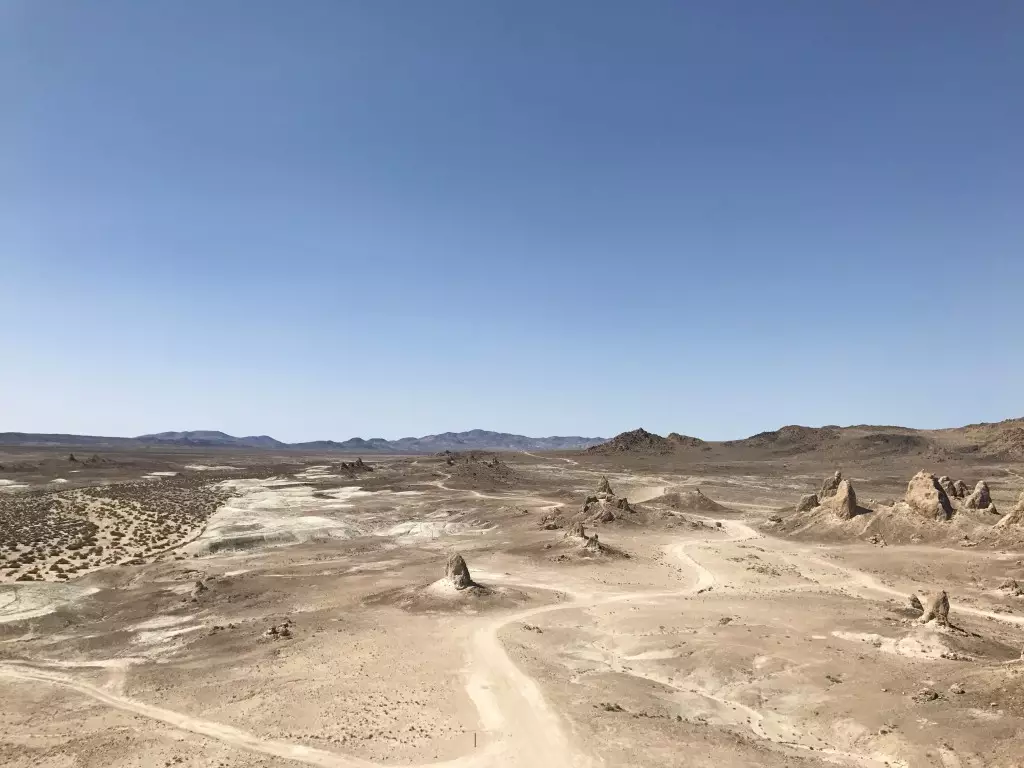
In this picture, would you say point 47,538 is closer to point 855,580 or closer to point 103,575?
point 103,575

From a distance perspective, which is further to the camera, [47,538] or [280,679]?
[47,538]

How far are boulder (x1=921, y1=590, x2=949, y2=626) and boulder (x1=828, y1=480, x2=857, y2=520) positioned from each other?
31.0 m

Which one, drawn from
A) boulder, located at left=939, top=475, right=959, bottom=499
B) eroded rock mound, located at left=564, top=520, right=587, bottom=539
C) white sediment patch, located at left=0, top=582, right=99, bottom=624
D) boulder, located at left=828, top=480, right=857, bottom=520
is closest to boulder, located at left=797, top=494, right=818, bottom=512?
A: boulder, located at left=828, top=480, right=857, bottom=520

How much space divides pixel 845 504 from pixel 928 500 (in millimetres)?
7018

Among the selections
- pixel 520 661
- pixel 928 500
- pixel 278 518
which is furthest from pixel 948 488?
pixel 278 518

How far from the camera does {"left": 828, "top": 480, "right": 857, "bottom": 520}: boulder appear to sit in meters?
58.3

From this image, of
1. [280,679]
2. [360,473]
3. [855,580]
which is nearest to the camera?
[280,679]

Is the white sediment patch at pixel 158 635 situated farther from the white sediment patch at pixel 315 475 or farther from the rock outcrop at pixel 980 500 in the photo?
the white sediment patch at pixel 315 475

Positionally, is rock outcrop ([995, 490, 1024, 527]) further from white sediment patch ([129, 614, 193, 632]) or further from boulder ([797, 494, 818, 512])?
white sediment patch ([129, 614, 193, 632])

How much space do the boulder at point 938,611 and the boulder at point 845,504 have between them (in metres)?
31.0

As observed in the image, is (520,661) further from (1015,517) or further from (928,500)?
(1015,517)

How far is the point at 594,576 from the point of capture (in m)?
44.5

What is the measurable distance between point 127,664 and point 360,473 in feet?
364

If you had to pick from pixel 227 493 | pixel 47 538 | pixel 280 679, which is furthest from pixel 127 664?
pixel 227 493
